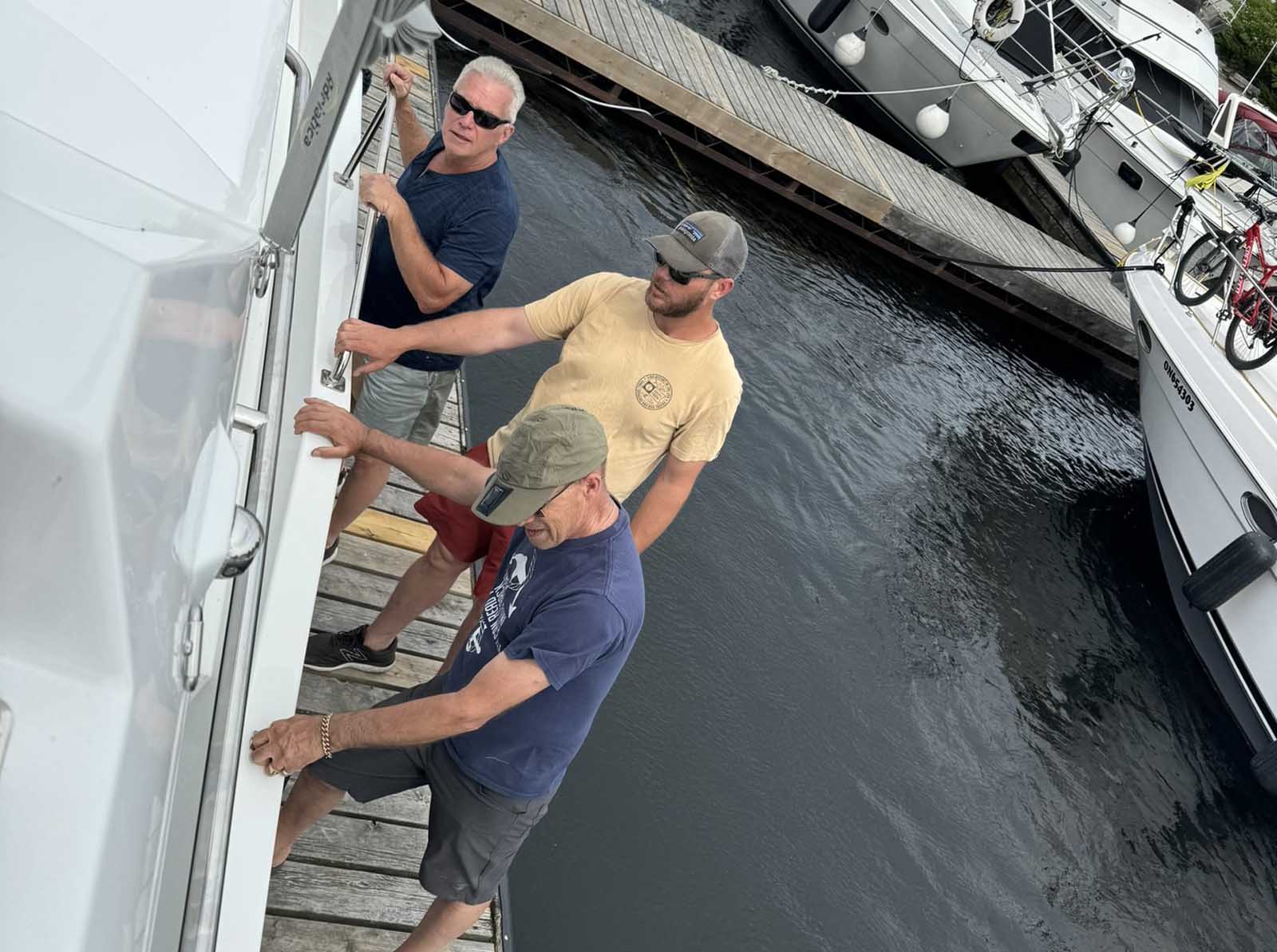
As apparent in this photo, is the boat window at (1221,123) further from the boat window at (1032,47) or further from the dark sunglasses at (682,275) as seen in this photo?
the dark sunglasses at (682,275)

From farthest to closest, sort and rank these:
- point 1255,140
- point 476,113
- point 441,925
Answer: point 1255,140, point 476,113, point 441,925

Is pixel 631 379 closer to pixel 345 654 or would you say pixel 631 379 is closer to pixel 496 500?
pixel 496 500

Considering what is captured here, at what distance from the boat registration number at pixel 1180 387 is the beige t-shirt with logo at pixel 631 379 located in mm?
6230

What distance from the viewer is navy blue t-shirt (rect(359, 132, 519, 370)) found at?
114 inches

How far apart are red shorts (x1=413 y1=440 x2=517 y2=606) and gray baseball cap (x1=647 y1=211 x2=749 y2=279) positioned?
707mm

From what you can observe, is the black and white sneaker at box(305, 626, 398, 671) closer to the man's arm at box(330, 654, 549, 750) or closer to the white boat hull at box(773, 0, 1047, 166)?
the man's arm at box(330, 654, 549, 750)

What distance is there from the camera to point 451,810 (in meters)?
2.20

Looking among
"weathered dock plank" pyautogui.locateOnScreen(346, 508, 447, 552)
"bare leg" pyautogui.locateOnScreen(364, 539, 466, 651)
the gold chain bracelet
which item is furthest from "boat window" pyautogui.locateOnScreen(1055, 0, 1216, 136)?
the gold chain bracelet

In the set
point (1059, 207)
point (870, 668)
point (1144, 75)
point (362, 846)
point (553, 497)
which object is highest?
point (1144, 75)

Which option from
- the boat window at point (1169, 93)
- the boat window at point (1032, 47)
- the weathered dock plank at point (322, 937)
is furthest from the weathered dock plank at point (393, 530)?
the boat window at point (1169, 93)

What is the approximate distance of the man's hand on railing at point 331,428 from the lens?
240 centimetres

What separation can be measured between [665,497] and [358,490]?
0.91 metres

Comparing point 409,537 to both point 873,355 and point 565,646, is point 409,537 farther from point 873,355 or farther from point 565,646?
point 873,355

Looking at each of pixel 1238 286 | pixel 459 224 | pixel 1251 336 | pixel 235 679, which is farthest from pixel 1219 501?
pixel 235 679
